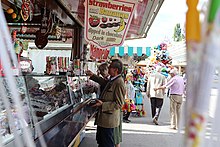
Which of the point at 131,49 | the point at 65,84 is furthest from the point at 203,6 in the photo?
the point at 131,49

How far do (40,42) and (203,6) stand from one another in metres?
4.95

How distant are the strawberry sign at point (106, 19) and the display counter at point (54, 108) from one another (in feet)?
3.06

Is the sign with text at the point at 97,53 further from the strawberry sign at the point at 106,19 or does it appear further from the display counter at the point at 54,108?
the strawberry sign at the point at 106,19

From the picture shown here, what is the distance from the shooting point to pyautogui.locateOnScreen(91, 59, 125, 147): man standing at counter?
3.58 m

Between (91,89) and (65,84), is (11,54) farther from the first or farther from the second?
(91,89)

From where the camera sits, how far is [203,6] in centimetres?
63

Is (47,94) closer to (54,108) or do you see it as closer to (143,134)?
(54,108)

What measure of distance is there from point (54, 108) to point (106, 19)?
1.60 meters

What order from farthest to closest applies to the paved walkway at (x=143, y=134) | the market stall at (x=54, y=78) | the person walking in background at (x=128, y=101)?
the person walking in background at (x=128, y=101)
the paved walkway at (x=143, y=134)
the market stall at (x=54, y=78)

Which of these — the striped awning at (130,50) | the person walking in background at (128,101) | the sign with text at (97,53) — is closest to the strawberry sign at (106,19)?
the sign with text at (97,53)

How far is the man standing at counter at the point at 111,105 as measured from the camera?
3.58 m

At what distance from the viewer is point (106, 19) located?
13.3ft

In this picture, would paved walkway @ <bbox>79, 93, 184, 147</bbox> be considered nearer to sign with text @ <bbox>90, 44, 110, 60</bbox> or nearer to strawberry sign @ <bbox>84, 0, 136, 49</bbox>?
sign with text @ <bbox>90, 44, 110, 60</bbox>

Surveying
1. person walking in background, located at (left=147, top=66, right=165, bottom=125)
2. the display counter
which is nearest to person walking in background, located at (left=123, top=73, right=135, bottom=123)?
person walking in background, located at (left=147, top=66, right=165, bottom=125)
